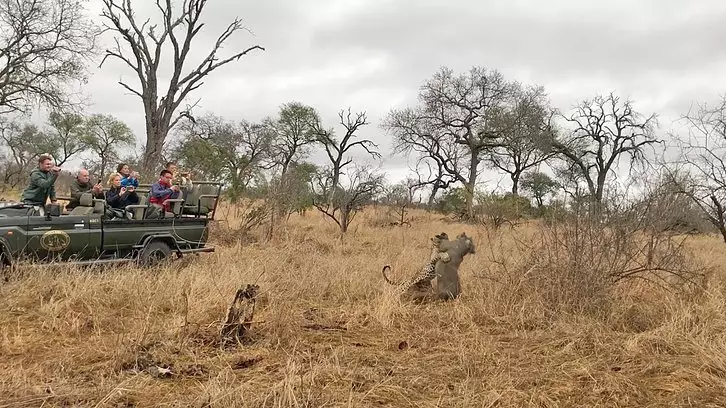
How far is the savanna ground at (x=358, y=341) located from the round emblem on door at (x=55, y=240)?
502 mm

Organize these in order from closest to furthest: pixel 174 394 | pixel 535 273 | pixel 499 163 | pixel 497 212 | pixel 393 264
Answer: pixel 174 394
pixel 535 273
pixel 393 264
pixel 497 212
pixel 499 163

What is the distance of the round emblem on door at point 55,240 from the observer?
7155 mm

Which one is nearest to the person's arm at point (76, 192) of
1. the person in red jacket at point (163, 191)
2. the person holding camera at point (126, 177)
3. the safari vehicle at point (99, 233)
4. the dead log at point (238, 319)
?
the safari vehicle at point (99, 233)

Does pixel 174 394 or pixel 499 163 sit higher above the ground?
pixel 499 163

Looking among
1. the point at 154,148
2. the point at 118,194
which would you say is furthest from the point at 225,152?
the point at 118,194

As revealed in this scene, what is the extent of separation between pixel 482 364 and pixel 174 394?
7.40 ft

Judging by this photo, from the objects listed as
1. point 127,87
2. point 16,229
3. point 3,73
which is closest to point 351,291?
point 16,229

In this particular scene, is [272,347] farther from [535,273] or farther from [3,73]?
[3,73]

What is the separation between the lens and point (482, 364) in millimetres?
4316

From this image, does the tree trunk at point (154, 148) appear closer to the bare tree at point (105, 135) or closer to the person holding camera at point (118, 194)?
the person holding camera at point (118, 194)

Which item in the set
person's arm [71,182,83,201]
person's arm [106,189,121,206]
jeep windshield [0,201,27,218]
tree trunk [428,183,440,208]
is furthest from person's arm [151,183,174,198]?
tree trunk [428,183,440,208]

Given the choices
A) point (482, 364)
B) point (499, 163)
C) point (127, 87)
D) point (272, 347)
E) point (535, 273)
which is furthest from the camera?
point (499, 163)

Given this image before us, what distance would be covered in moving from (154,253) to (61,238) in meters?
1.42

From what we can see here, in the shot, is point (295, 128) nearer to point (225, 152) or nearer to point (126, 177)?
point (225, 152)
